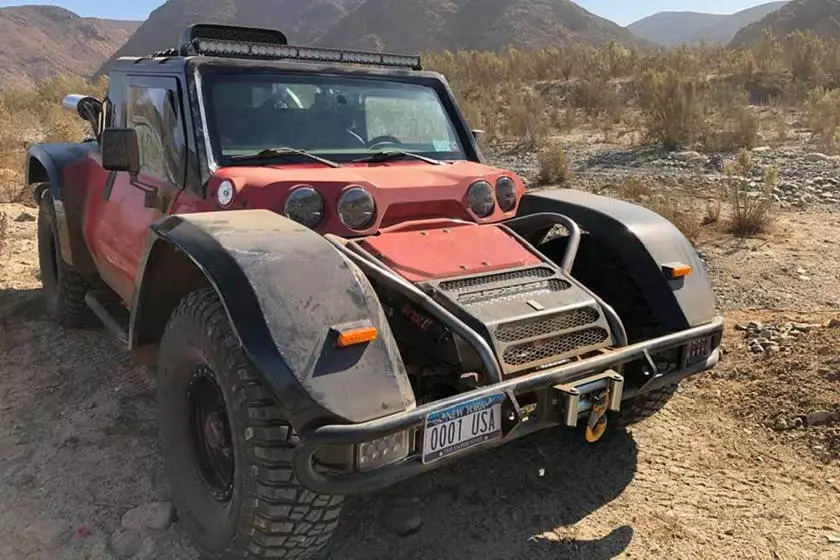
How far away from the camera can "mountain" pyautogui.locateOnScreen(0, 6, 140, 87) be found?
6744 cm

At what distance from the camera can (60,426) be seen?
3.92 meters

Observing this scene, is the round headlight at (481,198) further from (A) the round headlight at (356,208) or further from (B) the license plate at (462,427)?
(B) the license plate at (462,427)

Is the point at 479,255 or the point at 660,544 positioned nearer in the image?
the point at 660,544

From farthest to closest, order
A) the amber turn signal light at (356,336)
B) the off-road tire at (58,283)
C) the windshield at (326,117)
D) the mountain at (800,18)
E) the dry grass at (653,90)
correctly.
Answer: the mountain at (800,18), the dry grass at (653,90), the off-road tire at (58,283), the windshield at (326,117), the amber turn signal light at (356,336)

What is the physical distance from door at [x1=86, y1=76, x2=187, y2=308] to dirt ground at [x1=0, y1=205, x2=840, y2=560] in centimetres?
74

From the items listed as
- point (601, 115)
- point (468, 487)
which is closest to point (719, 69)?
point (601, 115)

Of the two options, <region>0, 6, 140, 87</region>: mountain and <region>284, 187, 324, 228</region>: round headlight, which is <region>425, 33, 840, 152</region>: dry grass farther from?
<region>0, 6, 140, 87</region>: mountain

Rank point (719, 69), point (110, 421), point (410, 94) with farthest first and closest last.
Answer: point (719, 69) → point (410, 94) → point (110, 421)

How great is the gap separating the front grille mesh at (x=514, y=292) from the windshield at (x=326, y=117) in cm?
130

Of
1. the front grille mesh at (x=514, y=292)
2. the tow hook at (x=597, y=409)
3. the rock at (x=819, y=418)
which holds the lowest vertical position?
the rock at (x=819, y=418)

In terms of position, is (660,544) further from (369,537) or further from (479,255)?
(479,255)

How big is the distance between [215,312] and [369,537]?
1.11m

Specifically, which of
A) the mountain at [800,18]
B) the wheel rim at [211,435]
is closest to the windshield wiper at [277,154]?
the wheel rim at [211,435]

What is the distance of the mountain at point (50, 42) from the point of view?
67444 mm
